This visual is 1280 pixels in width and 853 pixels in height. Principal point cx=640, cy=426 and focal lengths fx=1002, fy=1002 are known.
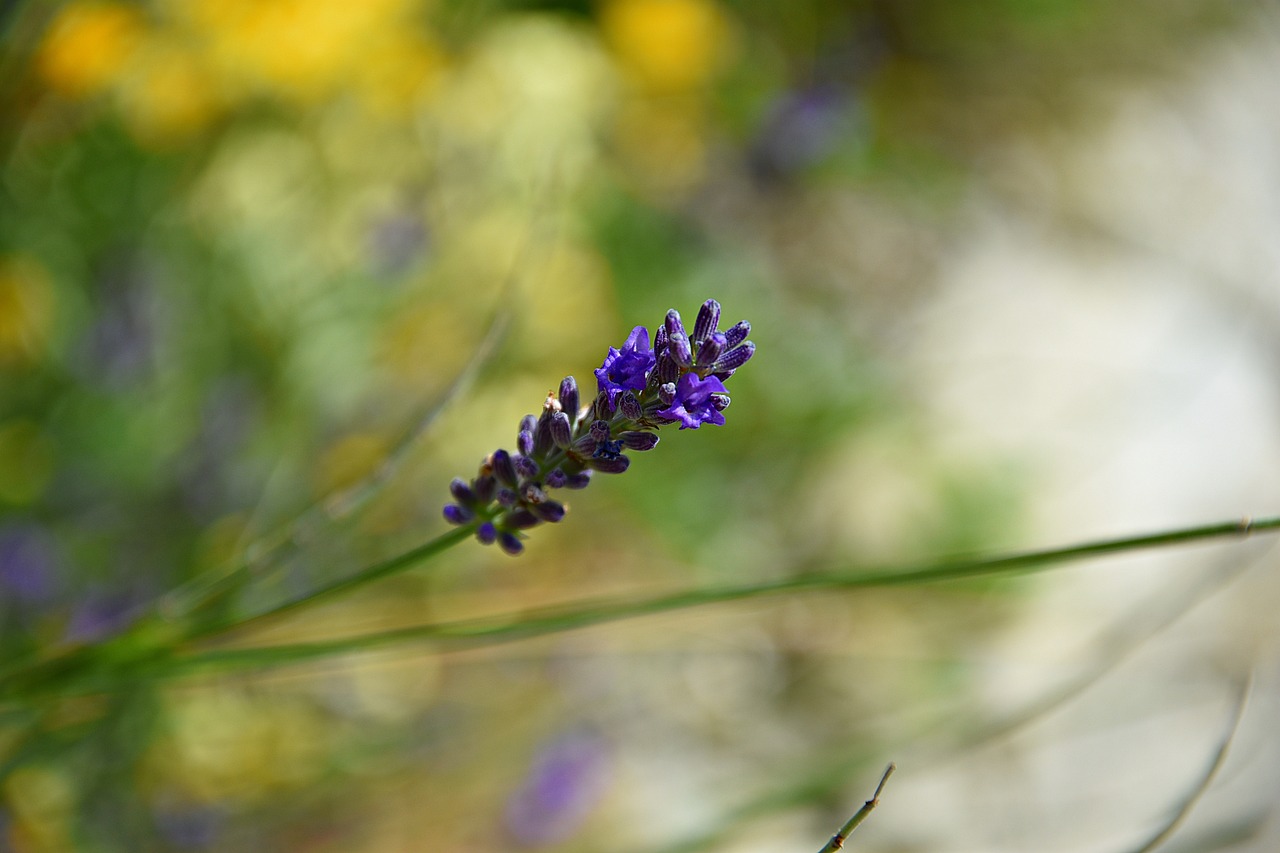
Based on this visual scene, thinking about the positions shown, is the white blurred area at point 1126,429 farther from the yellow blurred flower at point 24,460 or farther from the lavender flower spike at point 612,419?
the yellow blurred flower at point 24,460

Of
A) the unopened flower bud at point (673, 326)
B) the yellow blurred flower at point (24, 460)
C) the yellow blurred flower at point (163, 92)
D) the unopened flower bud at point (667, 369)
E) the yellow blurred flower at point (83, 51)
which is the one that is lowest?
the unopened flower bud at point (667, 369)

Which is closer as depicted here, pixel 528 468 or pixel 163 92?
pixel 528 468

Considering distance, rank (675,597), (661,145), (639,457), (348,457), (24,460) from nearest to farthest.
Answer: (675,597)
(24,460)
(348,457)
(639,457)
(661,145)

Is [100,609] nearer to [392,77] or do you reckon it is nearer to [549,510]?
[549,510]

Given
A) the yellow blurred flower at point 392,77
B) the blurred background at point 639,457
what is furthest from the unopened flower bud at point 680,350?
the yellow blurred flower at point 392,77

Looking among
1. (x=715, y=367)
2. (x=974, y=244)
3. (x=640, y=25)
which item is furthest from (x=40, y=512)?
(x=974, y=244)

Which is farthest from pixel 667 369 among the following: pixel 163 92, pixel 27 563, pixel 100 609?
pixel 163 92

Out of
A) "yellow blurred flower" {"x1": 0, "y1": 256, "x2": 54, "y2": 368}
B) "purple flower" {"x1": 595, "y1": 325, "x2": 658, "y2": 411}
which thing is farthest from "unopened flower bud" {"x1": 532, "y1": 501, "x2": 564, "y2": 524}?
"yellow blurred flower" {"x1": 0, "y1": 256, "x2": 54, "y2": 368}

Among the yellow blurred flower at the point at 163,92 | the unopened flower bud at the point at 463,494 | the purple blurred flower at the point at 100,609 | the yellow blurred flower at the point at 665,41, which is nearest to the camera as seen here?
the unopened flower bud at the point at 463,494
